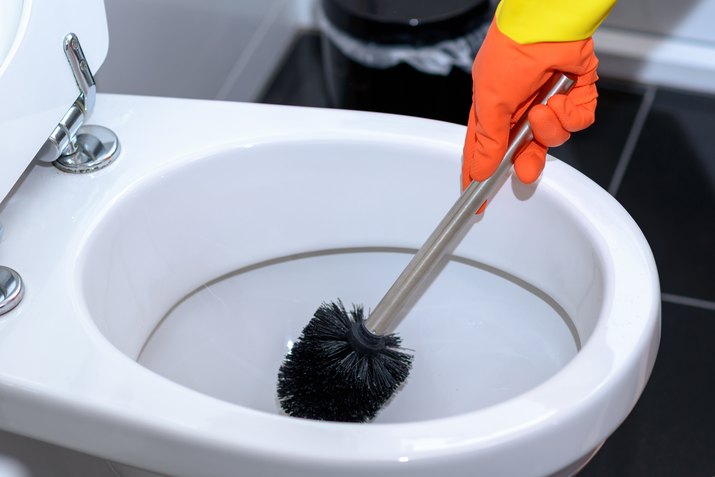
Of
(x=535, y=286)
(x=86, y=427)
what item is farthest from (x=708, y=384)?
(x=86, y=427)

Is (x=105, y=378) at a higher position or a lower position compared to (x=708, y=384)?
higher

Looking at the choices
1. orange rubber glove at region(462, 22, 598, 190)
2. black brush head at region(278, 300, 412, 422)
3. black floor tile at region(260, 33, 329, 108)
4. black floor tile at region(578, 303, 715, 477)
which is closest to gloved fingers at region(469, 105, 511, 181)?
orange rubber glove at region(462, 22, 598, 190)

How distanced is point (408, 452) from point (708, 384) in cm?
63

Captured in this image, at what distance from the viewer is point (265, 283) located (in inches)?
29.3

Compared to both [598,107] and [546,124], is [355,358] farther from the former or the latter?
[598,107]

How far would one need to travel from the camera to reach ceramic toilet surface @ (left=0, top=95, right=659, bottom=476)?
0.51m

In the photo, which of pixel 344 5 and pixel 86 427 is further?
pixel 344 5

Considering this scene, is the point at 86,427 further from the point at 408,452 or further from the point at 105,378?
the point at 408,452

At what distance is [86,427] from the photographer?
531 millimetres

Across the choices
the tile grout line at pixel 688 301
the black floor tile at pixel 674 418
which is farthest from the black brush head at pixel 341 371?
the tile grout line at pixel 688 301

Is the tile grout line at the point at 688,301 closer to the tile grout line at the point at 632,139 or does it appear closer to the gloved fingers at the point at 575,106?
the tile grout line at the point at 632,139

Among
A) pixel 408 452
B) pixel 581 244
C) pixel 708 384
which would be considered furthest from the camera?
pixel 708 384

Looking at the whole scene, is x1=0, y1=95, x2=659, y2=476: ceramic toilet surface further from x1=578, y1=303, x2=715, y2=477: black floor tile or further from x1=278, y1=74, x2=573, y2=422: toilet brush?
x1=578, y1=303, x2=715, y2=477: black floor tile

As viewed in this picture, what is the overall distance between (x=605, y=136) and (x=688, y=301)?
0.30m
